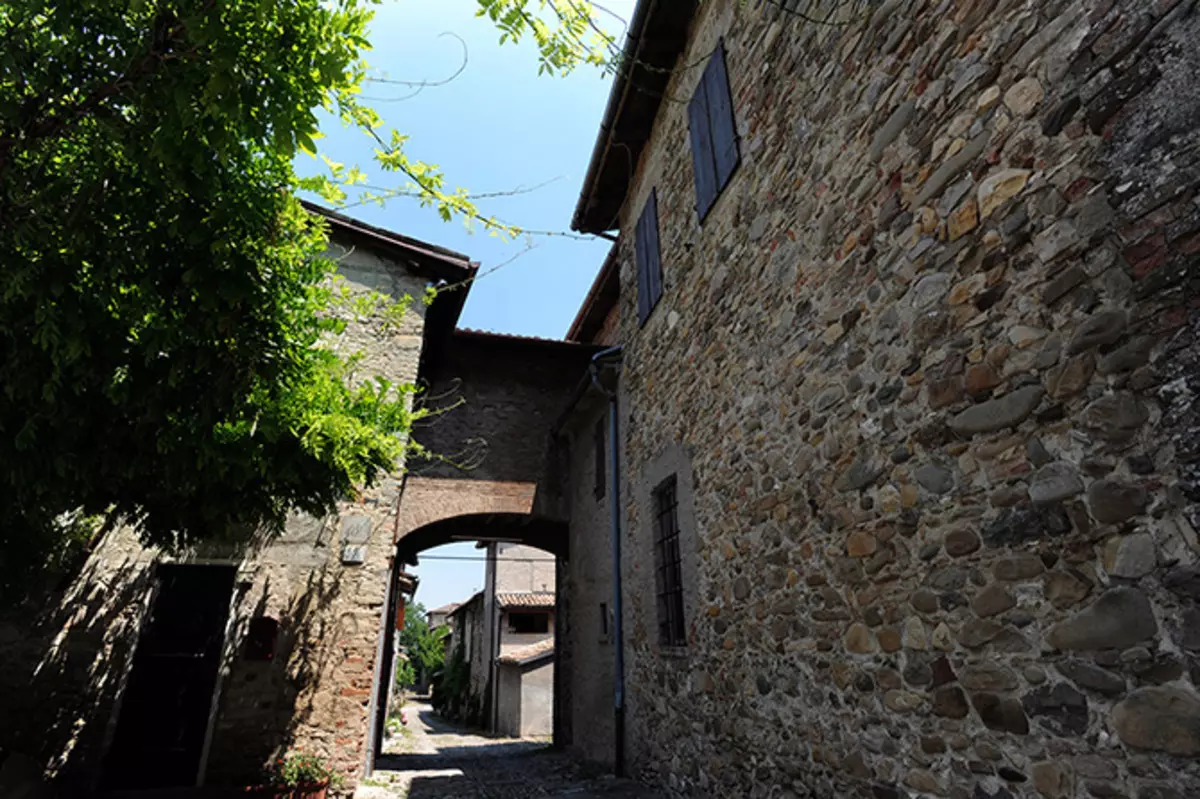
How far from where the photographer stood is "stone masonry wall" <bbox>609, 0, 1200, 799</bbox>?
1869 mm

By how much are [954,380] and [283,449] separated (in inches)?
178

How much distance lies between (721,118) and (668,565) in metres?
4.03

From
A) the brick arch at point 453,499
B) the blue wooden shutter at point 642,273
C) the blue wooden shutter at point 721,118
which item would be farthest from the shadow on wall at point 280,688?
the blue wooden shutter at point 721,118

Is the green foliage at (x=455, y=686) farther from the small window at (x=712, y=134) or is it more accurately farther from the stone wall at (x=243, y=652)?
the small window at (x=712, y=134)

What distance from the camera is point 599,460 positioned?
864 cm

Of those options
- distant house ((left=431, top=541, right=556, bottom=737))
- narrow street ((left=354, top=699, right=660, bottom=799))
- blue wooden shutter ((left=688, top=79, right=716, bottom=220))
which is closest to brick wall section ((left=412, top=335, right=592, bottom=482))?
narrow street ((left=354, top=699, right=660, bottom=799))

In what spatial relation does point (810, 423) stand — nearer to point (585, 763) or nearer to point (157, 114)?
point (157, 114)

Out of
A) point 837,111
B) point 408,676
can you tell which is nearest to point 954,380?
point 837,111

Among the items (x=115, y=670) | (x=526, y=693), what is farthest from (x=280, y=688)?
(x=526, y=693)

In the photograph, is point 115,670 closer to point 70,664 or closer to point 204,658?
point 70,664

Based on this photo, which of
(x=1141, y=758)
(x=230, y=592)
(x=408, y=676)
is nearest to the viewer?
(x=1141, y=758)

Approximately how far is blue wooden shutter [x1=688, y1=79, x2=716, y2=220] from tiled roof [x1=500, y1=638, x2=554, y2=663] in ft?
55.5

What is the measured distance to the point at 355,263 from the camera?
9008mm

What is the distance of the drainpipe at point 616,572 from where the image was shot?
21.7 feet
